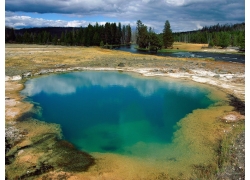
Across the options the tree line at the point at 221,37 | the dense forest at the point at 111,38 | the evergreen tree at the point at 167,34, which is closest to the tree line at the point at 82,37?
the dense forest at the point at 111,38

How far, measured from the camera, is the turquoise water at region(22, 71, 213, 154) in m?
15.4

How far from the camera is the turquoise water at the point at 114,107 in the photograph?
15.4m

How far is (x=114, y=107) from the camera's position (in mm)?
21391

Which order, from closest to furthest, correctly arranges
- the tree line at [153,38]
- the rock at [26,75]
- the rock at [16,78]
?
the rock at [16,78], the rock at [26,75], the tree line at [153,38]

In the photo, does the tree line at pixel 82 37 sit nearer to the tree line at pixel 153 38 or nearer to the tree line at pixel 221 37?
the tree line at pixel 153 38

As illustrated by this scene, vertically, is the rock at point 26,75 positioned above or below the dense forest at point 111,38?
below

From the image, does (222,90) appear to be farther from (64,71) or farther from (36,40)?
(36,40)

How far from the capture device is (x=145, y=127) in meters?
17.1

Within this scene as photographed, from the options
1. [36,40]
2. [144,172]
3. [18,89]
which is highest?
[36,40]

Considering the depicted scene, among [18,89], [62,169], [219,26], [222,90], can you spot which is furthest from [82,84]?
[219,26]

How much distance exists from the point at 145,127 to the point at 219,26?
682 ft

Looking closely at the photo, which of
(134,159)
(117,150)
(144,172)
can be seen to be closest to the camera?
(144,172)

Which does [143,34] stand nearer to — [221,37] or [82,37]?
[82,37]
